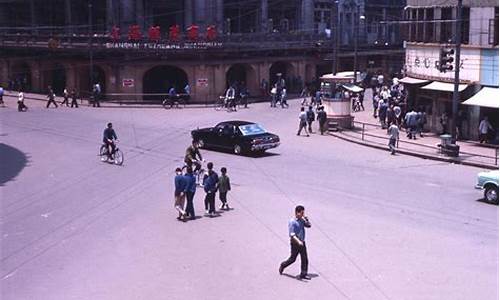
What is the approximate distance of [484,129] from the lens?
107 ft

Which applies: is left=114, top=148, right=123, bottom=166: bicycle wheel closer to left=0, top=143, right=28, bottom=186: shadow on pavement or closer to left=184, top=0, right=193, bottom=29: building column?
left=0, top=143, right=28, bottom=186: shadow on pavement

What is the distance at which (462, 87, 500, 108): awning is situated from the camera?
32.0 meters

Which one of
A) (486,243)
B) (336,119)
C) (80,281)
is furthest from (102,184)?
(336,119)

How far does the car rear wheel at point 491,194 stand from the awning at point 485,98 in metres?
10.6

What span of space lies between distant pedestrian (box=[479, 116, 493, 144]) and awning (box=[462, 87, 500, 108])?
0.87 metres

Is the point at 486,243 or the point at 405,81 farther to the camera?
the point at 405,81

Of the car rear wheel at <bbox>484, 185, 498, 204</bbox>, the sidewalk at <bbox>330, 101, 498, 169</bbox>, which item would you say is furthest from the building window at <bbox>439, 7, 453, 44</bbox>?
the car rear wheel at <bbox>484, 185, 498, 204</bbox>

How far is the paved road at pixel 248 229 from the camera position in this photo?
14359 millimetres

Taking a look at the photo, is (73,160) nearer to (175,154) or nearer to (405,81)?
(175,154)

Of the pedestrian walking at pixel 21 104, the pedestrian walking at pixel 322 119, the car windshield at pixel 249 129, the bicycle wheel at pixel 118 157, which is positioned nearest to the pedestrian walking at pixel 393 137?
the car windshield at pixel 249 129

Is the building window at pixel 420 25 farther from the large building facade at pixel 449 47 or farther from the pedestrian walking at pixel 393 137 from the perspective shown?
the pedestrian walking at pixel 393 137

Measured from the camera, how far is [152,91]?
60.1 metres

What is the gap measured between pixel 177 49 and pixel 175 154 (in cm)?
2381

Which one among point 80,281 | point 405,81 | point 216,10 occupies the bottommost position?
point 80,281
